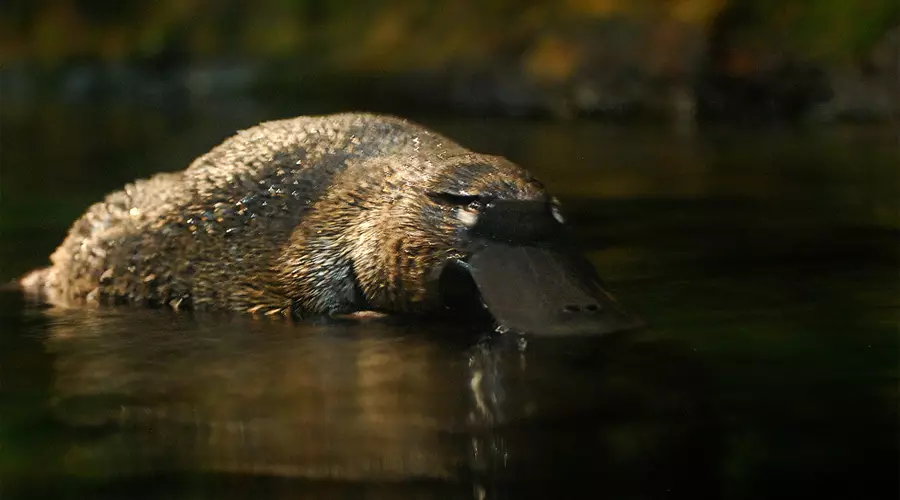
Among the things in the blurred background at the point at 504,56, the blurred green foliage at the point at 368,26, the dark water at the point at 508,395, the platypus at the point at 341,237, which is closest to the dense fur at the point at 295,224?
the platypus at the point at 341,237

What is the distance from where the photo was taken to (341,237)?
17.2 feet

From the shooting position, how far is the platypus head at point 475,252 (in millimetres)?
4723

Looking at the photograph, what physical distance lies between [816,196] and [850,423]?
608 cm

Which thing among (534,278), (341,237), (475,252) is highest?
(341,237)

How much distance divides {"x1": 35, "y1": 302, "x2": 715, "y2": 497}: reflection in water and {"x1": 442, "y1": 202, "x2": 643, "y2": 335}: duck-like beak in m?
0.09

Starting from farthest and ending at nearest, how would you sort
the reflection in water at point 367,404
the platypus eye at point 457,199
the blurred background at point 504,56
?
the blurred background at point 504,56, the platypus eye at point 457,199, the reflection in water at point 367,404

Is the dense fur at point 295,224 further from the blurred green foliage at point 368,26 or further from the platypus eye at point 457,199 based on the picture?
the blurred green foliage at point 368,26

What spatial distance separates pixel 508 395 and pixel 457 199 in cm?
114

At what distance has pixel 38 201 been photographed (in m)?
10.6

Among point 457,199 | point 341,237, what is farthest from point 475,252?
point 341,237

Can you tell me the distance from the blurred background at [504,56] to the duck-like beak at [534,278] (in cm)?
1501

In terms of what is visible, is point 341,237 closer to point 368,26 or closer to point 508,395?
point 508,395

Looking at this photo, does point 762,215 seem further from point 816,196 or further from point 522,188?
point 522,188

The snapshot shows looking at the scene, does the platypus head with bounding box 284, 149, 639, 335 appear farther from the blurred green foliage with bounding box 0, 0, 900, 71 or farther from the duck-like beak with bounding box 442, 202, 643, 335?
the blurred green foliage with bounding box 0, 0, 900, 71
